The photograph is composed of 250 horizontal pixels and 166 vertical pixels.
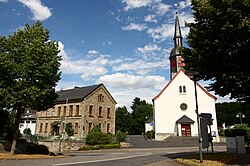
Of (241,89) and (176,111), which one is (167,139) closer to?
(176,111)

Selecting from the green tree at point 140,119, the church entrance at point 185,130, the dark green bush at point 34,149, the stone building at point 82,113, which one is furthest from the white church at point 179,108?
the green tree at point 140,119

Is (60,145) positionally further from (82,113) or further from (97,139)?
(82,113)

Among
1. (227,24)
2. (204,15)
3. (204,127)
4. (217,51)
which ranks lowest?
(204,127)

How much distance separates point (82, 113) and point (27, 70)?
2583cm

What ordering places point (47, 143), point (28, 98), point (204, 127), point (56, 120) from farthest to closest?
point (56, 120), point (47, 143), point (28, 98), point (204, 127)

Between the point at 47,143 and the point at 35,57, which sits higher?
the point at 35,57

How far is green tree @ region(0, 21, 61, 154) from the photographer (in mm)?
15609

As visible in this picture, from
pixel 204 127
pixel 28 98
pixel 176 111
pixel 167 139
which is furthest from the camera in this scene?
pixel 176 111

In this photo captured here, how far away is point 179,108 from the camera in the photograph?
4234 cm

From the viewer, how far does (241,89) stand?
12016 millimetres

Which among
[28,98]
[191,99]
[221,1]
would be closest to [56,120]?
[191,99]

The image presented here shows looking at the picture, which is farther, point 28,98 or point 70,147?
point 70,147

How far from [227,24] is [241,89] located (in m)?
3.66

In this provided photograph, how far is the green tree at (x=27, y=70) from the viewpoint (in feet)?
51.2
